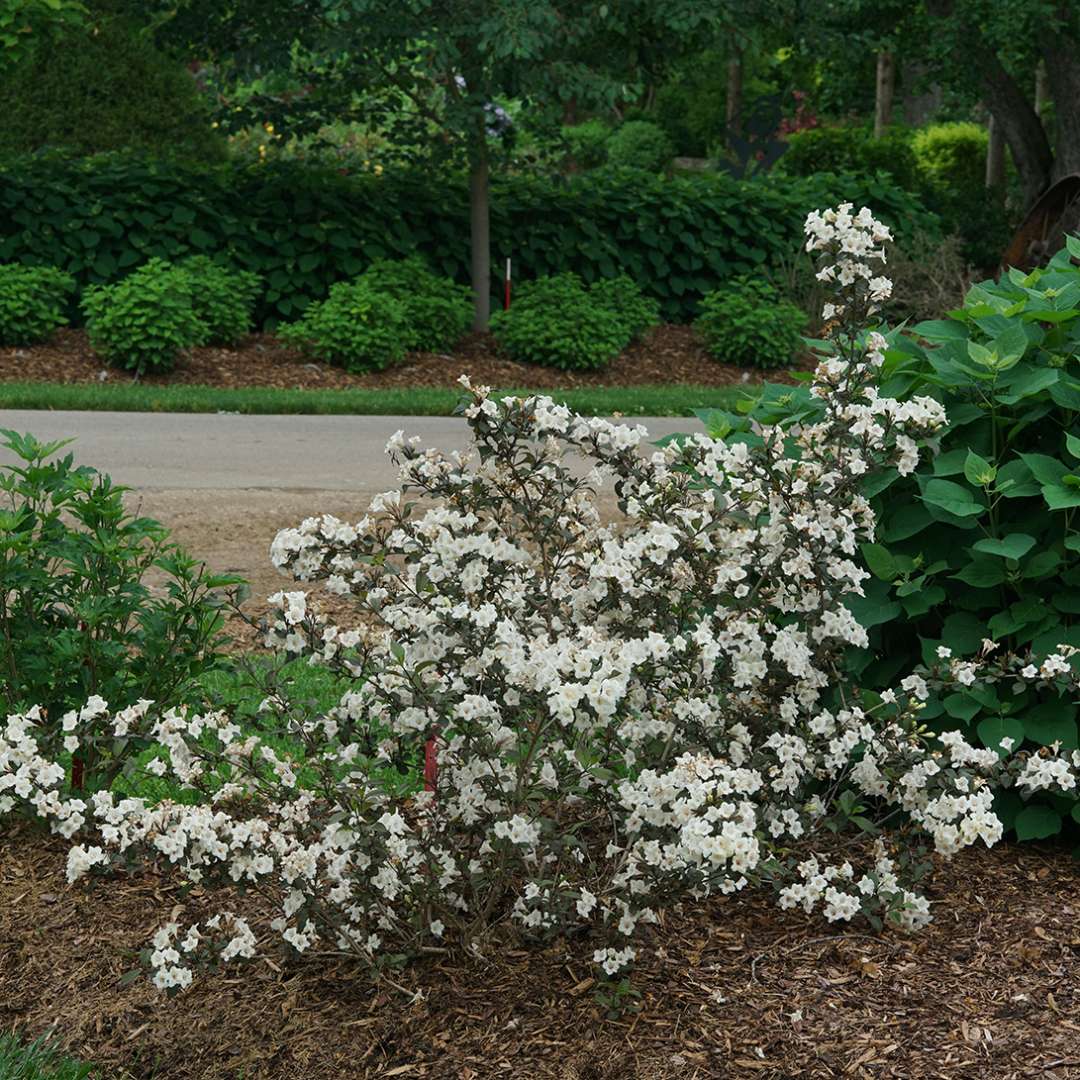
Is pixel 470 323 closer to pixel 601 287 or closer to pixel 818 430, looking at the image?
pixel 601 287

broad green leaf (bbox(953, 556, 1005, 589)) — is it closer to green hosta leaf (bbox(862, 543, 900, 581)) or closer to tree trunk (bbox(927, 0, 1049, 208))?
green hosta leaf (bbox(862, 543, 900, 581))

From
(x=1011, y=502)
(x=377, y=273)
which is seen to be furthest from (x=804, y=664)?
(x=377, y=273)

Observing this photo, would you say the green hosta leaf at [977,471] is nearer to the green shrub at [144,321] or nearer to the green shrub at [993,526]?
the green shrub at [993,526]

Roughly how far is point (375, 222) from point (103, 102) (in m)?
3.29

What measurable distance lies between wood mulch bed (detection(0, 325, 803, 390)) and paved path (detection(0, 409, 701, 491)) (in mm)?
1509

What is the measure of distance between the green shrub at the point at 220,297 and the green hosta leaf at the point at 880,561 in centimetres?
878

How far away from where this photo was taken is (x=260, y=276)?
1230cm

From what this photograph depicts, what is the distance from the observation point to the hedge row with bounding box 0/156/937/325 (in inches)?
481

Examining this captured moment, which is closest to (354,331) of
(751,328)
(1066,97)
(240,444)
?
(240,444)

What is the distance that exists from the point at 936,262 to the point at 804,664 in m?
11.3

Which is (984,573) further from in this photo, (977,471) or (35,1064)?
(35,1064)

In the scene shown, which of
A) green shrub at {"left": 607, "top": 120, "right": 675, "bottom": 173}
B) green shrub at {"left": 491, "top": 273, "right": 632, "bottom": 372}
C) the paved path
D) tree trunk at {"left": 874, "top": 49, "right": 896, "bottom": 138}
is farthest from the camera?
tree trunk at {"left": 874, "top": 49, "right": 896, "bottom": 138}

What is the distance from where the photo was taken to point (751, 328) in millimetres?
12297

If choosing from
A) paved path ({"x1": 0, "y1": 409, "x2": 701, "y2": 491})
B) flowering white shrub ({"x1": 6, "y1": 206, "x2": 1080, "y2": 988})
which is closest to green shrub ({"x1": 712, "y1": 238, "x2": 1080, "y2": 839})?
flowering white shrub ({"x1": 6, "y1": 206, "x2": 1080, "y2": 988})
